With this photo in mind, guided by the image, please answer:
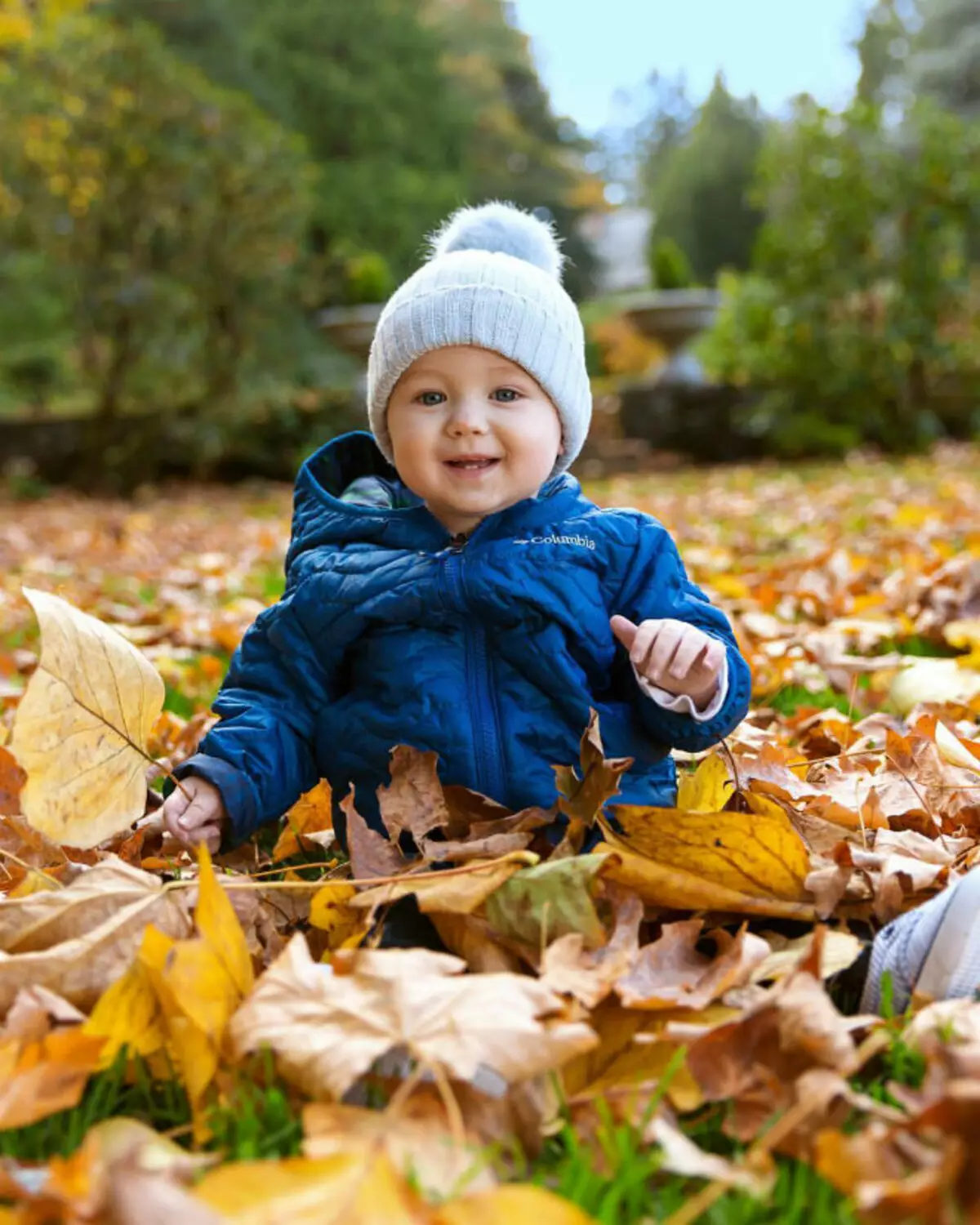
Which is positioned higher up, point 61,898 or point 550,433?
point 550,433

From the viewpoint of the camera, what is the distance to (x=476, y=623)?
1.58 meters

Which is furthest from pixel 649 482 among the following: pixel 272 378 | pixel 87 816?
pixel 87 816

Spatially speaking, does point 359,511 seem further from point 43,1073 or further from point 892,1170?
point 892,1170

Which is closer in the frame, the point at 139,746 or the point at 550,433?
the point at 139,746

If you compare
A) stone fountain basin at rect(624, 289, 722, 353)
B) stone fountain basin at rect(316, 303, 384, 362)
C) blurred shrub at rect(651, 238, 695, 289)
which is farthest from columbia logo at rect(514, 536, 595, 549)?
blurred shrub at rect(651, 238, 695, 289)

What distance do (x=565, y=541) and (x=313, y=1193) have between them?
96 centimetres

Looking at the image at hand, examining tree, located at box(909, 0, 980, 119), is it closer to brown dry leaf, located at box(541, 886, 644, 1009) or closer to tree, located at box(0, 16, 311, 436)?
tree, located at box(0, 16, 311, 436)

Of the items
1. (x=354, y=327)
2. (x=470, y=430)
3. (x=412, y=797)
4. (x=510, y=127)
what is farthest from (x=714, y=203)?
(x=412, y=797)

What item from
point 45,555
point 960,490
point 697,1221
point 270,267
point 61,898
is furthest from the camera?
point 270,267

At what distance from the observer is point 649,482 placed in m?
9.11

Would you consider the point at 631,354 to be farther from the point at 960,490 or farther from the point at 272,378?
the point at 960,490

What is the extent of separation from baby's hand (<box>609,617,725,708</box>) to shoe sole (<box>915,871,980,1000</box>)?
0.43 m

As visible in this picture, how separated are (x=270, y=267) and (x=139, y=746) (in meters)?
9.90

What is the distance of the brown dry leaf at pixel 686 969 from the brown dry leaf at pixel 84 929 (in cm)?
47
